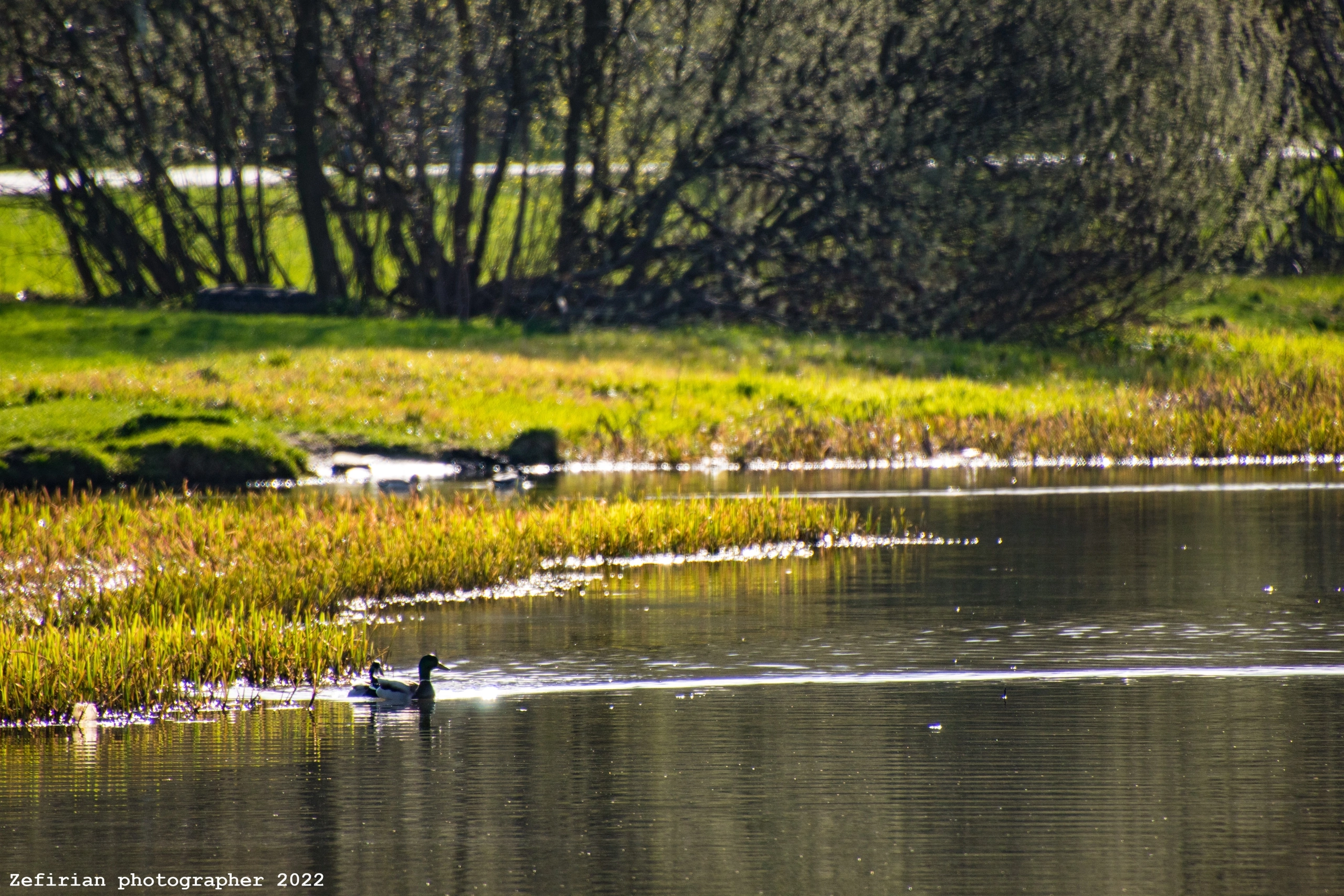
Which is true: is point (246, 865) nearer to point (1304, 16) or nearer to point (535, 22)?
point (535, 22)

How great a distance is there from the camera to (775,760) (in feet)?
32.9

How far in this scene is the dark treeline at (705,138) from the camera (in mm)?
35094

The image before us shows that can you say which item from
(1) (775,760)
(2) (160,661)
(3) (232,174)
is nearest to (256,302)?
(3) (232,174)

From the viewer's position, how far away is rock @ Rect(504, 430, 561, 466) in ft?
86.7

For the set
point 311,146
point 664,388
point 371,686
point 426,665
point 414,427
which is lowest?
point 371,686

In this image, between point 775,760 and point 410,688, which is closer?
point 775,760

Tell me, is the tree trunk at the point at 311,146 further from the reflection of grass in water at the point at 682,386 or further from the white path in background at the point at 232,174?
the reflection of grass in water at the point at 682,386

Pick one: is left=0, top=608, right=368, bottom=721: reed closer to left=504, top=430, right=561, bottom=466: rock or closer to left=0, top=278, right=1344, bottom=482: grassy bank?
left=0, top=278, right=1344, bottom=482: grassy bank

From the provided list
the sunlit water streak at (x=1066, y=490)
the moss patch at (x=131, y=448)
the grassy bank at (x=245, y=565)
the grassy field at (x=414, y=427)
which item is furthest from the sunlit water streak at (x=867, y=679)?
the moss patch at (x=131, y=448)

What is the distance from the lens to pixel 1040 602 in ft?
49.7

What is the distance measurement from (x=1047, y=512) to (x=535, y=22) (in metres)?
17.4

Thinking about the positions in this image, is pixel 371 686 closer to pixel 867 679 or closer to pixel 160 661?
pixel 160 661

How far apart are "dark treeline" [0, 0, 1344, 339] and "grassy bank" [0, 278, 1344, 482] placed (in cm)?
176

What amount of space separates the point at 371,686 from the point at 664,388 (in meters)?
18.1
